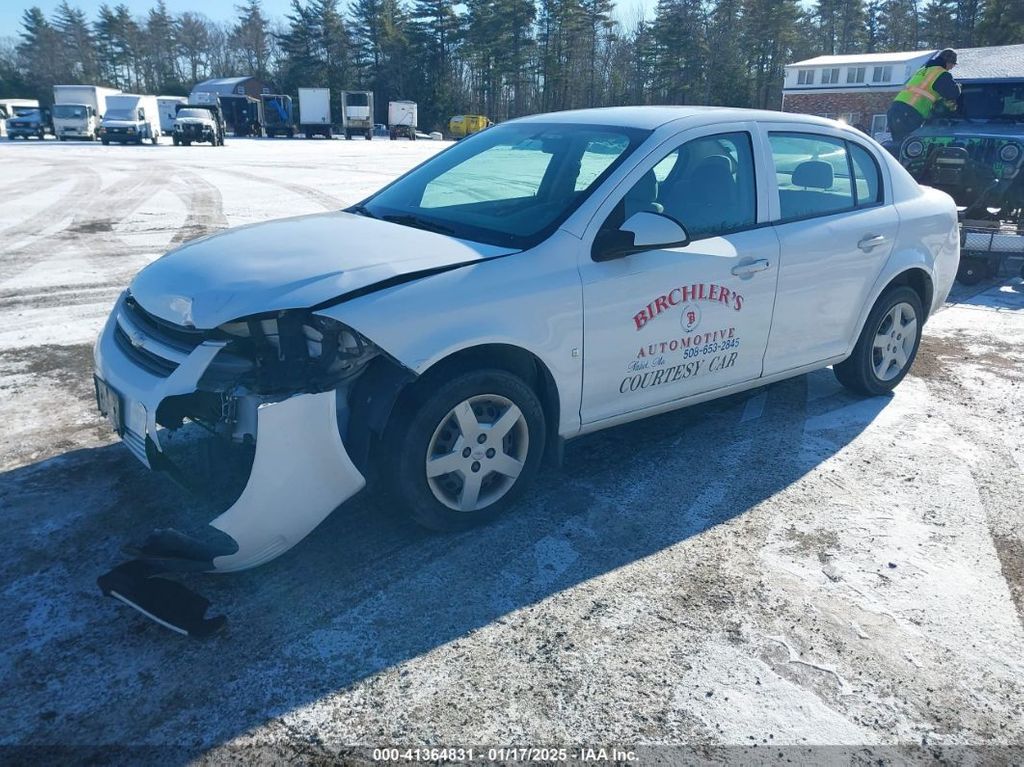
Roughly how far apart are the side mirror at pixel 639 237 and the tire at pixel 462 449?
2.37ft

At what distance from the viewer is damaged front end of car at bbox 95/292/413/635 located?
2943mm

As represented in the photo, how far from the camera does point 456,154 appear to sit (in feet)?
15.4

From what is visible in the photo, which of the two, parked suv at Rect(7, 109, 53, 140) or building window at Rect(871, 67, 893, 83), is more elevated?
building window at Rect(871, 67, 893, 83)

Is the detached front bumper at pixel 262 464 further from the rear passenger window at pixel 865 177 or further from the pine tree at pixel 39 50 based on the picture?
the pine tree at pixel 39 50

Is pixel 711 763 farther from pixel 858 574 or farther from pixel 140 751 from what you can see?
pixel 140 751

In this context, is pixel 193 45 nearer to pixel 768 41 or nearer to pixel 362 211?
pixel 768 41

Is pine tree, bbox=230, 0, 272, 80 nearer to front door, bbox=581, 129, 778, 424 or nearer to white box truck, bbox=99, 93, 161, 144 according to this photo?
white box truck, bbox=99, 93, 161, 144

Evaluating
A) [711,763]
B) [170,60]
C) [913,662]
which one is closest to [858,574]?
[913,662]

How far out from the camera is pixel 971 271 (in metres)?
9.16

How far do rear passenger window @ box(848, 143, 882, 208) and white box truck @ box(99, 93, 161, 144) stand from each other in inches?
1506

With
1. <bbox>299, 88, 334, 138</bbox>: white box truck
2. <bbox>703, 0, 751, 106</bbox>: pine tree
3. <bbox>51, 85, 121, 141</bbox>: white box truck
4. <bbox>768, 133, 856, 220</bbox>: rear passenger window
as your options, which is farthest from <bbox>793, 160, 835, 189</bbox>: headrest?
<bbox>703, 0, 751, 106</bbox>: pine tree

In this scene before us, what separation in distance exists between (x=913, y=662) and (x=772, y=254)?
7.24ft

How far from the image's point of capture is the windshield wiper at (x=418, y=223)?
3867mm

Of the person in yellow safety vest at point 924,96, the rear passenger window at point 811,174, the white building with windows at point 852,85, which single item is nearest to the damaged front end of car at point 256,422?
the rear passenger window at point 811,174
